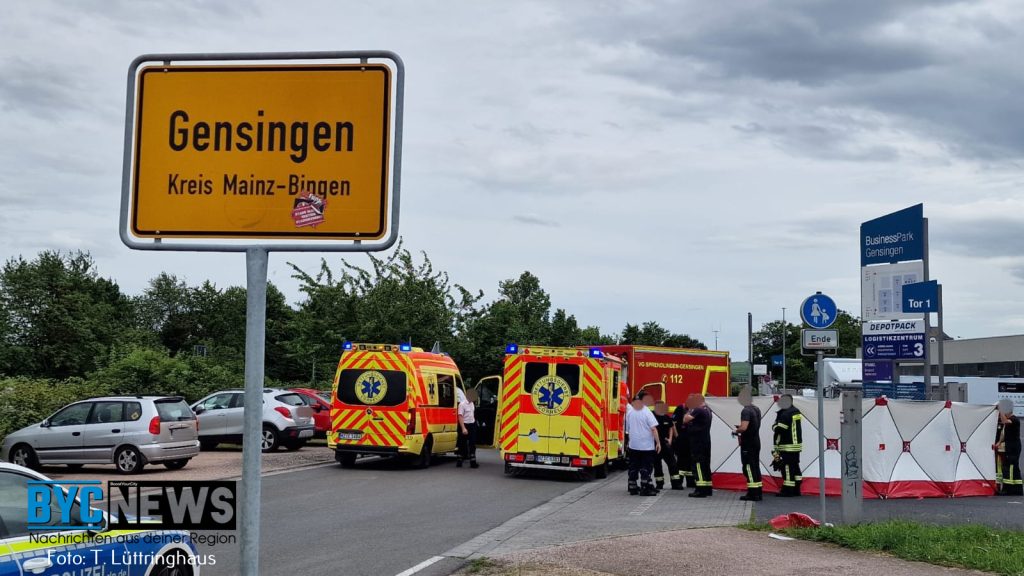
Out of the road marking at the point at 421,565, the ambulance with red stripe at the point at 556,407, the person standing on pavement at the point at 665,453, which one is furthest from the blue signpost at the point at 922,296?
the road marking at the point at 421,565

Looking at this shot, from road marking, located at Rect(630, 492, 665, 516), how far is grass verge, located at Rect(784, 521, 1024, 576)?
308 cm

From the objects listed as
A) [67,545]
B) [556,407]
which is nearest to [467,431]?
[556,407]

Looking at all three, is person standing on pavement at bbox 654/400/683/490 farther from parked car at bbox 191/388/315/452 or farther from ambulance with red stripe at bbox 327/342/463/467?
parked car at bbox 191/388/315/452

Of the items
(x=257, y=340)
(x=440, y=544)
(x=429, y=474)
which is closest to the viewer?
(x=257, y=340)

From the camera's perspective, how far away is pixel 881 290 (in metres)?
23.9

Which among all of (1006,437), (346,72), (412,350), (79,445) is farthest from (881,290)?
(346,72)

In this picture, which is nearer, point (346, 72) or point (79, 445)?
point (346, 72)

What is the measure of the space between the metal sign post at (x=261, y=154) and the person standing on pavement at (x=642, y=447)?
46.0 feet

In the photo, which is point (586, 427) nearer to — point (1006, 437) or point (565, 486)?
point (565, 486)

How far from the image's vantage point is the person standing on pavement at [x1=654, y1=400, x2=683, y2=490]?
18.5 meters

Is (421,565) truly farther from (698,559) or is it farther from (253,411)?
(253,411)

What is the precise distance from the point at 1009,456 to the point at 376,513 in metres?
11.8

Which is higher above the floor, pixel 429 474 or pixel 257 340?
pixel 257 340

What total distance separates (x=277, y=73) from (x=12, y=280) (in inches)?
2299
